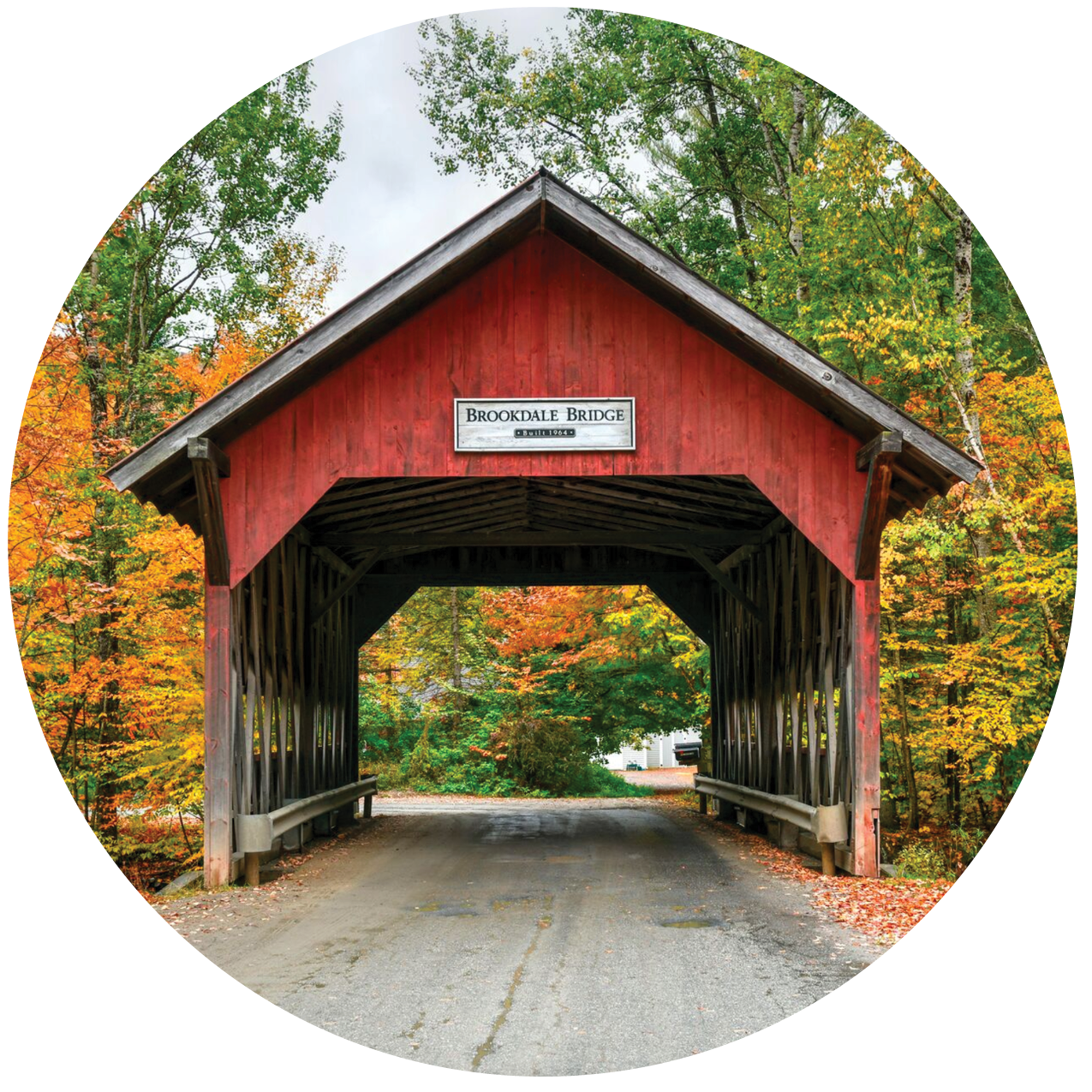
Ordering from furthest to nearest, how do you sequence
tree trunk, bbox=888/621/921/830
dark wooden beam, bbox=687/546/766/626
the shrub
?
1. the shrub
2. tree trunk, bbox=888/621/921/830
3. dark wooden beam, bbox=687/546/766/626

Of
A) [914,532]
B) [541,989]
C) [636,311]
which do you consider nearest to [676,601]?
[914,532]

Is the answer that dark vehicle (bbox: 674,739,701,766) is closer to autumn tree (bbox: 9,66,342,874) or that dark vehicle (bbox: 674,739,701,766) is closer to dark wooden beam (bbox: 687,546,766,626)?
→ autumn tree (bbox: 9,66,342,874)

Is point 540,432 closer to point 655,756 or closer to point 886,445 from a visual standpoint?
point 886,445

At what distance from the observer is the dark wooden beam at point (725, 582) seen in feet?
44.7

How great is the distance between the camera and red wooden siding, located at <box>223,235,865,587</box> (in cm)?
1020

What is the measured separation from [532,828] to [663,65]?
54.2 ft

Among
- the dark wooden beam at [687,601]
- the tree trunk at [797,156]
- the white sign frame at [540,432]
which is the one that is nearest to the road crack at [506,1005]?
the white sign frame at [540,432]

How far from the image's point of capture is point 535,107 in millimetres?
24594

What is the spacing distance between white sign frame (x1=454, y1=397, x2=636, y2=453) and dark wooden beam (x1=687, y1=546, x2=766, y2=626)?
3666mm

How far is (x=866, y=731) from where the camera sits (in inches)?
400

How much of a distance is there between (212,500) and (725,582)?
6.36 m

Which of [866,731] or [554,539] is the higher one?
[554,539]

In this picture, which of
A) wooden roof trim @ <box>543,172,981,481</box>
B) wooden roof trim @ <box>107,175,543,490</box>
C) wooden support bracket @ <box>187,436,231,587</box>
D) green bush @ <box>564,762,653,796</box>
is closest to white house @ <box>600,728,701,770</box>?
green bush @ <box>564,762,653,796</box>

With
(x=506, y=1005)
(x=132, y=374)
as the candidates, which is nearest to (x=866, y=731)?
(x=506, y=1005)
